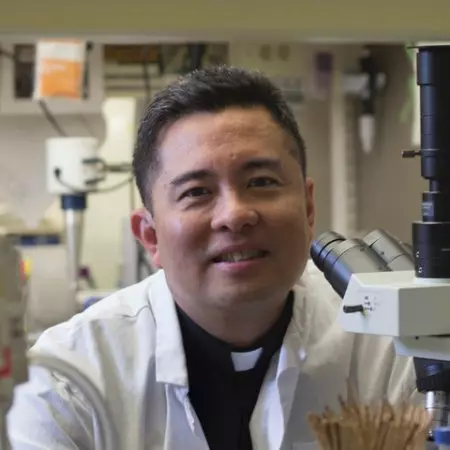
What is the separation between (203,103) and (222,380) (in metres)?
0.42

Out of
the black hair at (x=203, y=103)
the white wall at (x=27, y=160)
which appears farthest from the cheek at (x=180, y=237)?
the white wall at (x=27, y=160)

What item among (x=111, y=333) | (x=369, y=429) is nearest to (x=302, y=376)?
(x=111, y=333)

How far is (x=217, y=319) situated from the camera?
47.2 inches

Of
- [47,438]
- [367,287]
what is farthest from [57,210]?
[367,287]

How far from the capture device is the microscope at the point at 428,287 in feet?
2.56

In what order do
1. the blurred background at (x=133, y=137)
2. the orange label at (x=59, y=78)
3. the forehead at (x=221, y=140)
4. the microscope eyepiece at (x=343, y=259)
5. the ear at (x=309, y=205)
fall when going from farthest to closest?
the blurred background at (x=133, y=137)
the orange label at (x=59, y=78)
the ear at (x=309, y=205)
the forehead at (x=221, y=140)
the microscope eyepiece at (x=343, y=259)

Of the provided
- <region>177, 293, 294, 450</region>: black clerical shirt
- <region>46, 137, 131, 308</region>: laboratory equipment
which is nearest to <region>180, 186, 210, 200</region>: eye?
<region>177, 293, 294, 450</region>: black clerical shirt

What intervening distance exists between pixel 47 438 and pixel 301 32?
68 cm

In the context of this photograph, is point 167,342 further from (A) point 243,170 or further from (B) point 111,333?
(A) point 243,170

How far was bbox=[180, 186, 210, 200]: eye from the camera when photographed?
1.10 m

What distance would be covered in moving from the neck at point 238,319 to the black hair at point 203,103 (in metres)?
0.19

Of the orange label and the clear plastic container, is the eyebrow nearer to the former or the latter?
the clear plastic container

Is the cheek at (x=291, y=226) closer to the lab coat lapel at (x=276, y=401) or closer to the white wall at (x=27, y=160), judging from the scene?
the lab coat lapel at (x=276, y=401)

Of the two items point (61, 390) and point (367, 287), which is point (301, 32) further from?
point (61, 390)
